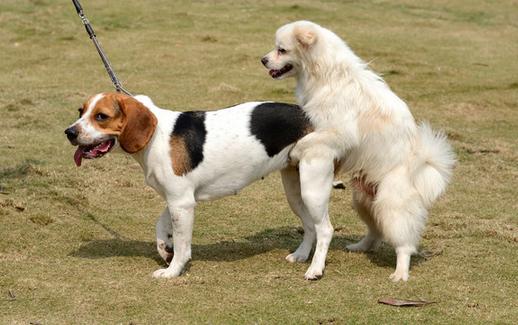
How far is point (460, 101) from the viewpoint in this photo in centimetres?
1266

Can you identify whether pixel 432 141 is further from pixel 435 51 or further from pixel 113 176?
pixel 435 51

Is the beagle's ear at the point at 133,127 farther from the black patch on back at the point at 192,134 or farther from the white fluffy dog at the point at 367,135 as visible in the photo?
the white fluffy dog at the point at 367,135

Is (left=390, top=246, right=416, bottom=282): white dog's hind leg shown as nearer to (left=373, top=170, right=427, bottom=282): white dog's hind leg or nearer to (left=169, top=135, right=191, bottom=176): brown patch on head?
(left=373, top=170, right=427, bottom=282): white dog's hind leg

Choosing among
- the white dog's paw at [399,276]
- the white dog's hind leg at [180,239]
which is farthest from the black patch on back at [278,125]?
the white dog's paw at [399,276]

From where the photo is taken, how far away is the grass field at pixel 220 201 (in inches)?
218

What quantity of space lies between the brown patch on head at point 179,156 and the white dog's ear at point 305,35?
3.50 ft

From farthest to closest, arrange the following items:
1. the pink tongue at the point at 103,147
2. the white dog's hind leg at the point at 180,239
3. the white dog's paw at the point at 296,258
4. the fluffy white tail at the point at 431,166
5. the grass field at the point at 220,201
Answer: the white dog's paw at the point at 296,258
the fluffy white tail at the point at 431,166
the white dog's hind leg at the point at 180,239
the pink tongue at the point at 103,147
the grass field at the point at 220,201

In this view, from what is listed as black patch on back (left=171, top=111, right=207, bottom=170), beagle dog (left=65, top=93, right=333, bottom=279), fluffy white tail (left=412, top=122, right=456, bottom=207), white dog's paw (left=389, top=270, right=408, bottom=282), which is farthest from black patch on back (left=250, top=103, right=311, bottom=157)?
white dog's paw (left=389, top=270, right=408, bottom=282)

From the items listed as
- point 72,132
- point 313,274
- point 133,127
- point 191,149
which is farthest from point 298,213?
point 72,132

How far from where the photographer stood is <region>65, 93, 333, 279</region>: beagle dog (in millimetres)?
5859

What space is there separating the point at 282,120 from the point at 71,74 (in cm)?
822

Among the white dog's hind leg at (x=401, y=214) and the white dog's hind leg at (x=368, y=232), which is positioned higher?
the white dog's hind leg at (x=401, y=214)

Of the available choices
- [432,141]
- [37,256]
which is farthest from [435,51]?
[37,256]

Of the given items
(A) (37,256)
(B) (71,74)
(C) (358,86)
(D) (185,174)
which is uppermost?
(C) (358,86)
